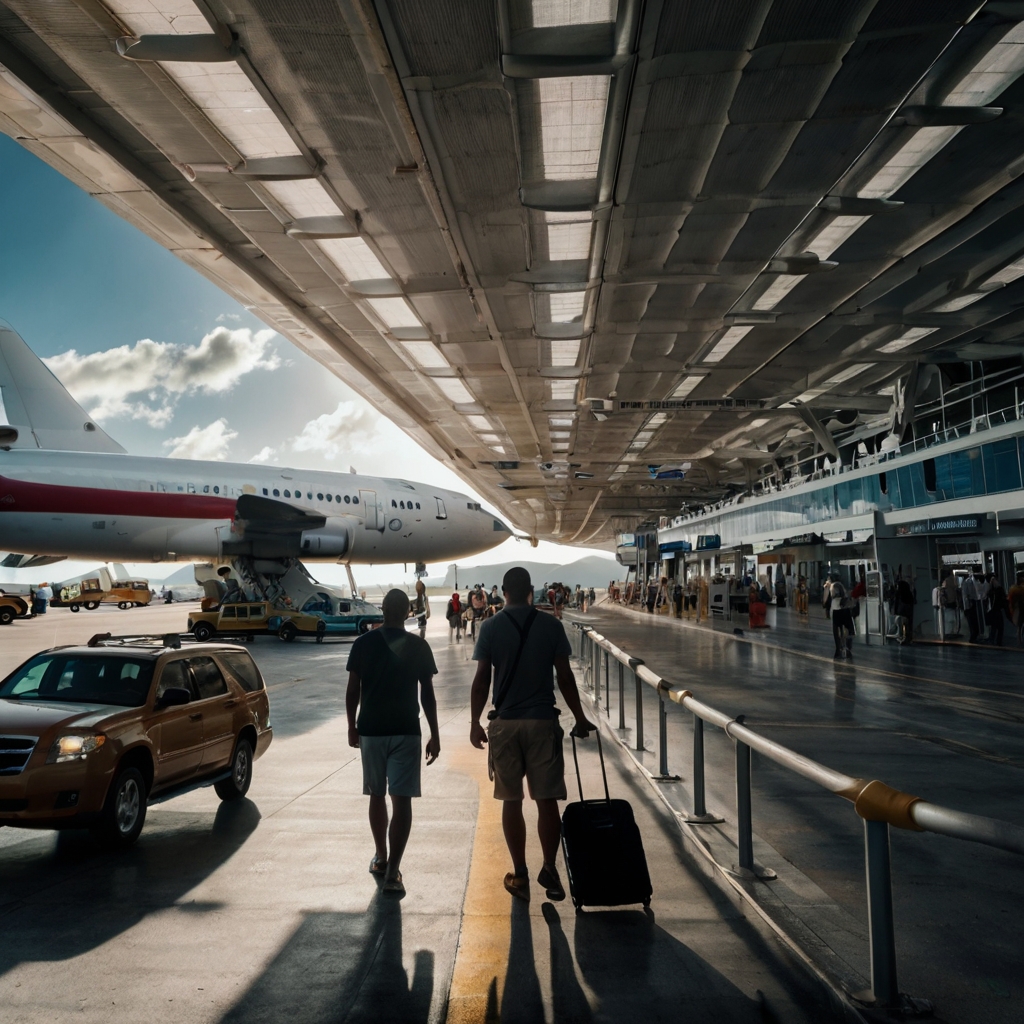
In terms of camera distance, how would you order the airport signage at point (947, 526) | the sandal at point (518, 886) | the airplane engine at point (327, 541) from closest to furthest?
the sandal at point (518, 886), the airport signage at point (947, 526), the airplane engine at point (327, 541)

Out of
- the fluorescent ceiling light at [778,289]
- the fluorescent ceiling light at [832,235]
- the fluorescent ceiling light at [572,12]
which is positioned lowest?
the fluorescent ceiling light at [572,12]

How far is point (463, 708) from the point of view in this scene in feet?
42.3

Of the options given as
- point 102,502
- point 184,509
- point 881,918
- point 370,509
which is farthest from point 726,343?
point 102,502

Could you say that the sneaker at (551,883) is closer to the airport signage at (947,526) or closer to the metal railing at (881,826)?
the metal railing at (881,826)

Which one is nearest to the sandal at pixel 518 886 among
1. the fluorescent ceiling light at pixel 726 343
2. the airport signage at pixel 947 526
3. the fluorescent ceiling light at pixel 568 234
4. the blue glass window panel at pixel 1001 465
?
the fluorescent ceiling light at pixel 568 234

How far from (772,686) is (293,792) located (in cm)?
974

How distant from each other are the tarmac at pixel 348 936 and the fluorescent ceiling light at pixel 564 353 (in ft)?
47.2

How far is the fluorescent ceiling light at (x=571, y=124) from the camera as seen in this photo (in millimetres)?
9109

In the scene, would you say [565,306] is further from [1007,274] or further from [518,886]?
[518,886]

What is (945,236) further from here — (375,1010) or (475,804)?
(375,1010)

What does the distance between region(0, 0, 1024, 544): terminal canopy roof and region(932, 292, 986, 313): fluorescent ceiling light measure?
11 centimetres

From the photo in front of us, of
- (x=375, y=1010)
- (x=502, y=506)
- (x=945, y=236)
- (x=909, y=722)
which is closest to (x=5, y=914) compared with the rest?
Result: (x=375, y=1010)

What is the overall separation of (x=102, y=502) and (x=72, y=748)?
87.4 ft

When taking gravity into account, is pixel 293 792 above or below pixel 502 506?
below
